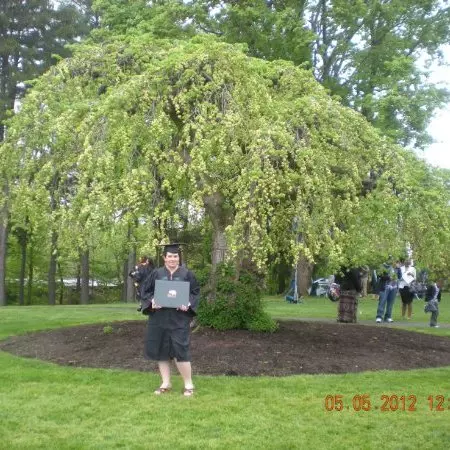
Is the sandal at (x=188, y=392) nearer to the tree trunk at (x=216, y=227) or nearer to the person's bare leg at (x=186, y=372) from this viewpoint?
the person's bare leg at (x=186, y=372)

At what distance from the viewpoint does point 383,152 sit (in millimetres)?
9875

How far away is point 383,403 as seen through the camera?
6555mm

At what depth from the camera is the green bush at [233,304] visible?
34.0ft

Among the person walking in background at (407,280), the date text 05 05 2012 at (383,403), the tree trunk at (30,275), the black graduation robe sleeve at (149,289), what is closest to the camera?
the date text 05 05 2012 at (383,403)

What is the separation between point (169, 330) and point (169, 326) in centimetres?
4

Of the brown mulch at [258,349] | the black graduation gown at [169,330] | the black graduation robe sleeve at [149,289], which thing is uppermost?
the black graduation robe sleeve at [149,289]

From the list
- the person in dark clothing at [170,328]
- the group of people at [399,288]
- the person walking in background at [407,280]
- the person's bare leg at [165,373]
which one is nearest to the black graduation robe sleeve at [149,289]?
the person in dark clothing at [170,328]

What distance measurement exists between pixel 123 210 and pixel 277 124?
8.32 ft

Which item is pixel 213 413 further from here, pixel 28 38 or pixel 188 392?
pixel 28 38

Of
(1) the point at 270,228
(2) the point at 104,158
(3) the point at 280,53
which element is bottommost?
(1) the point at 270,228

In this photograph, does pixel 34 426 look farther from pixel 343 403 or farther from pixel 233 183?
pixel 233 183

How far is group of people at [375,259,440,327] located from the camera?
14.2 metres

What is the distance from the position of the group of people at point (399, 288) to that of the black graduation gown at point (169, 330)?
319 inches

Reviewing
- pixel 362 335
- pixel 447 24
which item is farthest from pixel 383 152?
pixel 447 24
